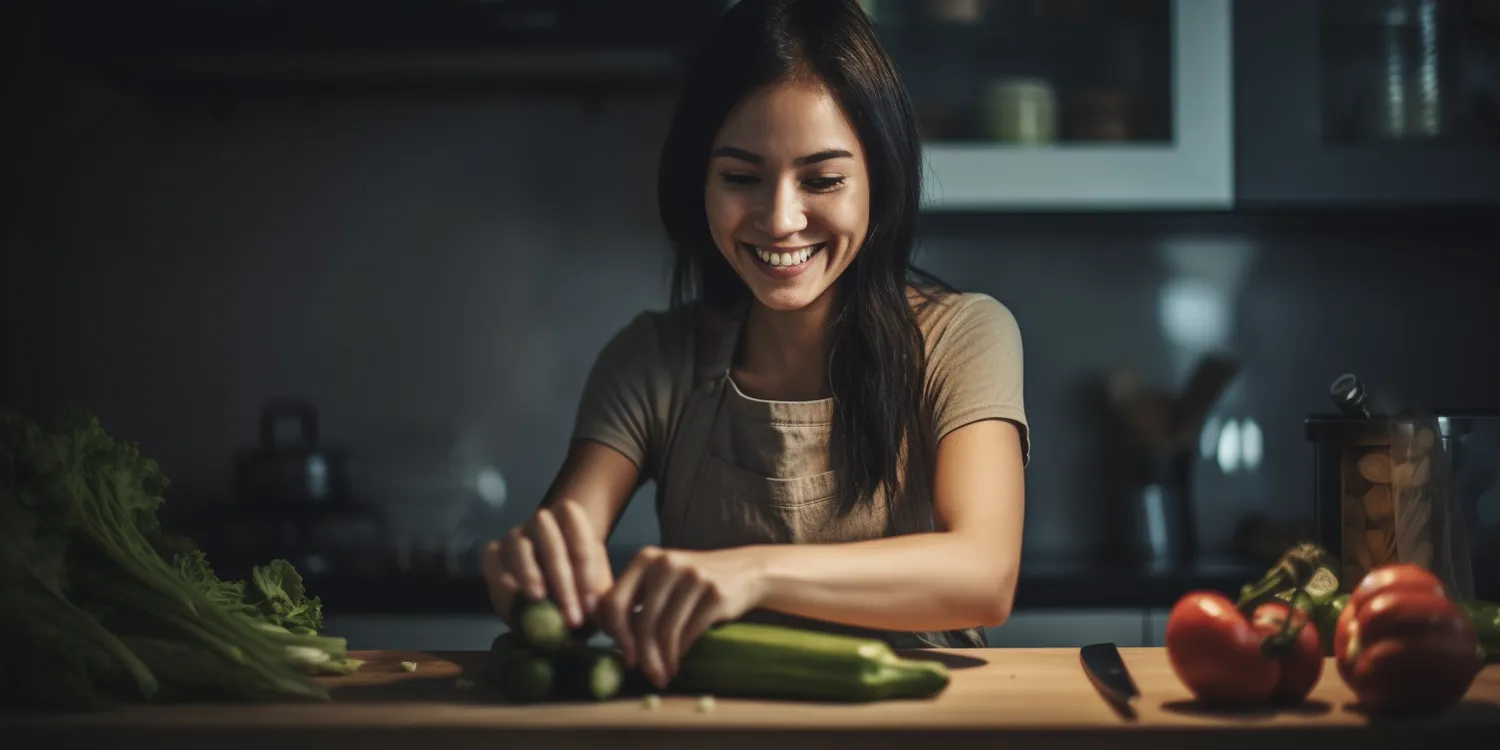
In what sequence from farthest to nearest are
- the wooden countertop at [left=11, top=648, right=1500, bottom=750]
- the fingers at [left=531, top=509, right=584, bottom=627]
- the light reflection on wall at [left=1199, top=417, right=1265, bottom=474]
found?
the light reflection on wall at [left=1199, top=417, right=1265, bottom=474] → the fingers at [left=531, top=509, right=584, bottom=627] → the wooden countertop at [left=11, top=648, right=1500, bottom=750]

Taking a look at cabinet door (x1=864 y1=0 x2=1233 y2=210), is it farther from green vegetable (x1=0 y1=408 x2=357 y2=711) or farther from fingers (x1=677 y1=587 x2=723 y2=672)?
green vegetable (x1=0 y1=408 x2=357 y2=711)

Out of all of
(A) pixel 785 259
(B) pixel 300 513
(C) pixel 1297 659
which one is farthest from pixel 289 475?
(C) pixel 1297 659

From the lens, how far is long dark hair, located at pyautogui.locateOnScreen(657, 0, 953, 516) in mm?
1353

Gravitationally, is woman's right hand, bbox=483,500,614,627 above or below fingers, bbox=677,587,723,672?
above

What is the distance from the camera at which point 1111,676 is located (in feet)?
3.29

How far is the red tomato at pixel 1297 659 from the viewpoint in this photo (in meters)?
0.93

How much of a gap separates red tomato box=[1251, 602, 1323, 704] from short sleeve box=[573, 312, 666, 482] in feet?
2.49

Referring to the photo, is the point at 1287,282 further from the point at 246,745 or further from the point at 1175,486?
the point at 246,745

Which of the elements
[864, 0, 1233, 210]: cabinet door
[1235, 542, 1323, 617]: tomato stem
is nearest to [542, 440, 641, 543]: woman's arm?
[1235, 542, 1323, 617]: tomato stem

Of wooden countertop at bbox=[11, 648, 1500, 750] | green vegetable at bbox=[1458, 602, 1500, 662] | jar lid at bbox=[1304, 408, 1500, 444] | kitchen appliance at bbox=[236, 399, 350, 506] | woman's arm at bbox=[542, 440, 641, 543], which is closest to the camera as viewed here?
wooden countertop at bbox=[11, 648, 1500, 750]

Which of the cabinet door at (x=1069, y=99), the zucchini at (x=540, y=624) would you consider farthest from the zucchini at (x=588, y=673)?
the cabinet door at (x=1069, y=99)

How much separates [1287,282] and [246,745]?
2278 mm

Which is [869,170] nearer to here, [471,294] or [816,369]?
[816,369]

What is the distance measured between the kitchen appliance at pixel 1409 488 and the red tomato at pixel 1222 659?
375mm
